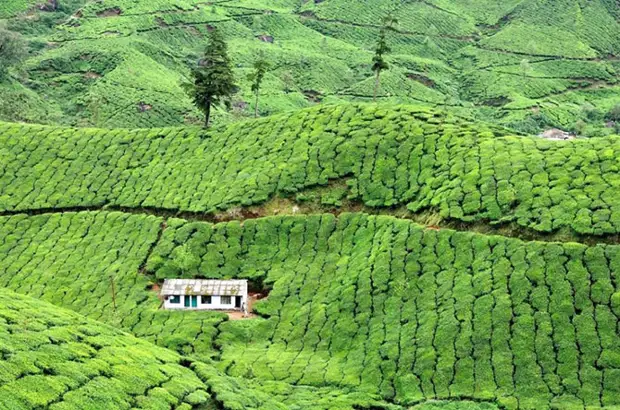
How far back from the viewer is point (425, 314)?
135 feet

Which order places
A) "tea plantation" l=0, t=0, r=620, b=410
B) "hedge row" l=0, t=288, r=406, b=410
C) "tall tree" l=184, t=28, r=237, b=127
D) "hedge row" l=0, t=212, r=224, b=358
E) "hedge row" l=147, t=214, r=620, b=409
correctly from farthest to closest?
"tall tree" l=184, t=28, r=237, b=127
"hedge row" l=0, t=212, r=224, b=358
"hedge row" l=147, t=214, r=620, b=409
"tea plantation" l=0, t=0, r=620, b=410
"hedge row" l=0, t=288, r=406, b=410

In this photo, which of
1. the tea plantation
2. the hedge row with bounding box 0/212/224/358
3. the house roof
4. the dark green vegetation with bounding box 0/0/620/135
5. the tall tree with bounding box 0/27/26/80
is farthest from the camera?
the dark green vegetation with bounding box 0/0/620/135

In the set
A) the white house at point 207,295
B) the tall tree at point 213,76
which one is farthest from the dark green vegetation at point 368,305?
the tall tree at point 213,76

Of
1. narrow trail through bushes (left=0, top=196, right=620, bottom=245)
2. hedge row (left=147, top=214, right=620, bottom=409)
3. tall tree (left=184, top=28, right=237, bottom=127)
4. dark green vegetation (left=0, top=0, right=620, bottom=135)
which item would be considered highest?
dark green vegetation (left=0, top=0, right=620, bottom=135)

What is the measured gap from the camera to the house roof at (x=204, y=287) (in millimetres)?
47031

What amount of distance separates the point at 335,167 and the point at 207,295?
1597 cm

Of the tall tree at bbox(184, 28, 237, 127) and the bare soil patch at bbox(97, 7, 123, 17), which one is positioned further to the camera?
the bare soil patch at bbox(97, 7, 123, 17)

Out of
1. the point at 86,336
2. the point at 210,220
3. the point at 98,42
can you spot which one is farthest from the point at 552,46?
the point at 86,336

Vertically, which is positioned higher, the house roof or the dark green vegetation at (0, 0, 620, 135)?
the dark green vegetation at (0, 0, 620, 135)

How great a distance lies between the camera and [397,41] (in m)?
157

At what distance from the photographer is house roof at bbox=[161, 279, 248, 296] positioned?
4703cm

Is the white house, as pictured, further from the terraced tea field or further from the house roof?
the terraced tea field

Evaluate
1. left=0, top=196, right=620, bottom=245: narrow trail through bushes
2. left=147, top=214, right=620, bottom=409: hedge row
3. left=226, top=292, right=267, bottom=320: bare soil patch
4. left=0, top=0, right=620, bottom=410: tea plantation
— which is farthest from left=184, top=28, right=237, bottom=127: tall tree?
left=226, top=292, right=267, bottom=320: bare soil patch

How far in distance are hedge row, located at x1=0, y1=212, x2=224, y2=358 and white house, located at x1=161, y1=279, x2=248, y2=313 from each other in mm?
1078
